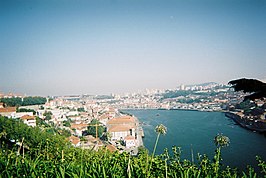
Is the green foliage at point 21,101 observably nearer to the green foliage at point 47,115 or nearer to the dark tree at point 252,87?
the green foliage at point 47,115

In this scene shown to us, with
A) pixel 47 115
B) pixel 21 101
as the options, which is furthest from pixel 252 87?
pixel 21 101

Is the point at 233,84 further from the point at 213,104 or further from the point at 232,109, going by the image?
the point at 213,104

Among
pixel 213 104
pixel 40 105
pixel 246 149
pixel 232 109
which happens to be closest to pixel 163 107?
pixel 213 104

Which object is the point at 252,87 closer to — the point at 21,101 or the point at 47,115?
the point at 47,115

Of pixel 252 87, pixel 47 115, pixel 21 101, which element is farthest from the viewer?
pixel 21 101

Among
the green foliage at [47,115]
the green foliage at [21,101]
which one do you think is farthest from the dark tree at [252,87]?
the green foliage at [21,101]

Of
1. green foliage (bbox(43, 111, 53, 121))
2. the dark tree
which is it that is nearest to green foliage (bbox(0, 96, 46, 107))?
green foliage (bbox(43, 111, 53, 121))

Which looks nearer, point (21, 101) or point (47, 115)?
point (47, 115)

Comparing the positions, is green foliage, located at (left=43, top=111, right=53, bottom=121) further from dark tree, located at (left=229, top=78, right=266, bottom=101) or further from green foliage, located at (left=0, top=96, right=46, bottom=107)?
dark tree, located at (left=229, top=78, right=266, bottom=101)

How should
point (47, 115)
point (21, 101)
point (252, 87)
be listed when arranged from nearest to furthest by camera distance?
point (252, 87) → point (47, 115) → point (21, 101)
